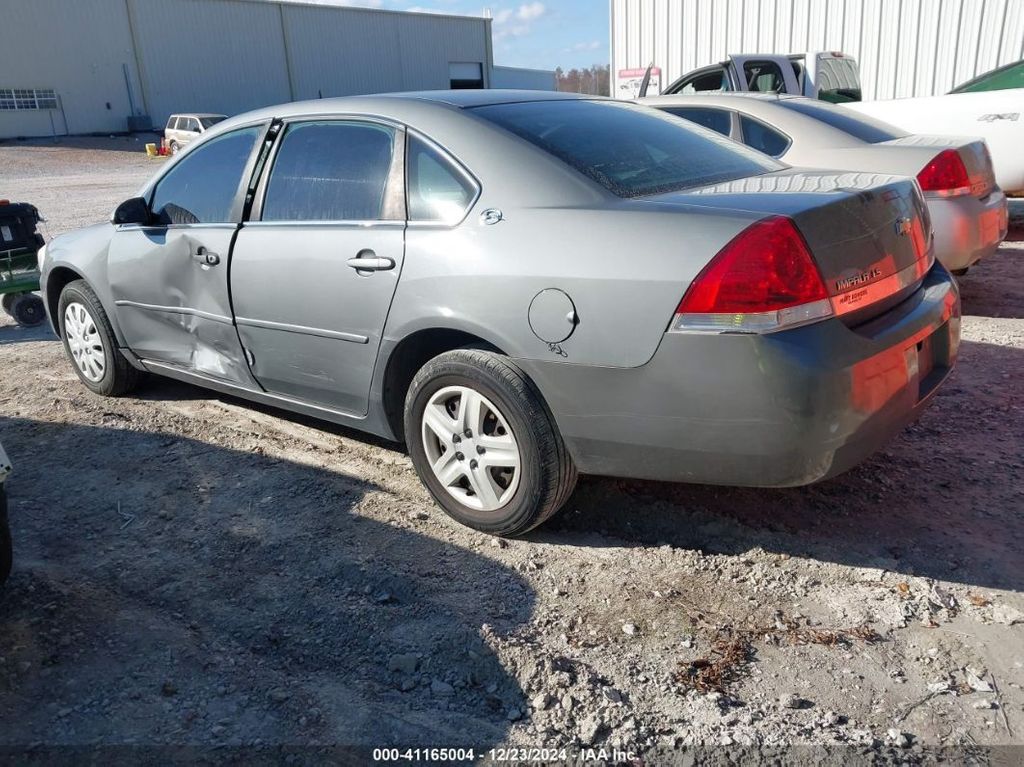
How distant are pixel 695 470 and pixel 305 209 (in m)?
2.04

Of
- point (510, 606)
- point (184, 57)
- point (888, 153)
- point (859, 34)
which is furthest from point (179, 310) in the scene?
point (184, 57)

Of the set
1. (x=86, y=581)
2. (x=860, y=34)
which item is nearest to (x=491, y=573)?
(x=86, y=581)

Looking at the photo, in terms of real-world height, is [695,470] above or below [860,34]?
below

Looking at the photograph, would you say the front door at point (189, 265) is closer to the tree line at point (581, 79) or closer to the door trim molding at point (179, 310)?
the door trim molding at point (179, 310)

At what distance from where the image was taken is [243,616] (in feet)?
9.53

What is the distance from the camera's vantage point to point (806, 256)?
263cm

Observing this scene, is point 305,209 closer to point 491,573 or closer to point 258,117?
point 258,117

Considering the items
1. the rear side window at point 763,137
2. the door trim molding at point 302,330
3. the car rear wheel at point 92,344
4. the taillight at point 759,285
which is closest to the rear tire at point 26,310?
the car rear wheel at point 92,344

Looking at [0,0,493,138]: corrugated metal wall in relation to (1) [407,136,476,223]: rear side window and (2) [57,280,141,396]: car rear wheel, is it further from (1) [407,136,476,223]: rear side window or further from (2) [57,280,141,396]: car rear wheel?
(1) [407,136,476,223]: rear side window

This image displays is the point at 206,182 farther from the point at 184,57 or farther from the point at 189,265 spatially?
the point at 184,57

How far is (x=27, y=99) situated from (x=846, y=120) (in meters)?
40.5

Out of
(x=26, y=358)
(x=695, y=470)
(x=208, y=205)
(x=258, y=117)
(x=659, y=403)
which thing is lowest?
(x=26, y=358)

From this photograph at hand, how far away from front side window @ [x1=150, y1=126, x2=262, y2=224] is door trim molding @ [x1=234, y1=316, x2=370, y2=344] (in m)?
0.52

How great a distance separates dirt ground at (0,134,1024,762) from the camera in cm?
237
